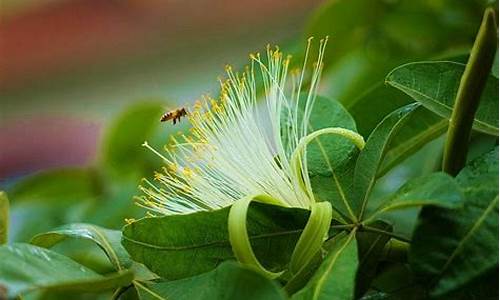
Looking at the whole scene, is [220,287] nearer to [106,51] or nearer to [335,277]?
[335,277]

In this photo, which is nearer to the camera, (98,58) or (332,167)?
(332,167)

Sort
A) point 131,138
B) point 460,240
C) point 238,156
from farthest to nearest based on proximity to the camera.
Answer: point 131,138
point 238,156
point 460,240

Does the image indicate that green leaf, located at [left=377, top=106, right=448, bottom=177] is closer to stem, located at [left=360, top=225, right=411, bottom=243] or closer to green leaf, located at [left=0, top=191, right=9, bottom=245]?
stem, located at [left=360, top=225, right=411, bottom=243]

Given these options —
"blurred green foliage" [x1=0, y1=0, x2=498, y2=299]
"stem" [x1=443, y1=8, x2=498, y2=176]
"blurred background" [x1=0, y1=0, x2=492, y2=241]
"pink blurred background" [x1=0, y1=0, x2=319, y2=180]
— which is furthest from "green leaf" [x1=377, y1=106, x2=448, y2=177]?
"pink blurred background" [x1=0, y1=0, x2=319, y2=180]

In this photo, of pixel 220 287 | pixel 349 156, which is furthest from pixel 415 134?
pixel 220 287

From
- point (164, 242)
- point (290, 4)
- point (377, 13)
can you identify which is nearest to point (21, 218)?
point (377, 13)

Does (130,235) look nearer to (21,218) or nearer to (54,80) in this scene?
(21,218)
